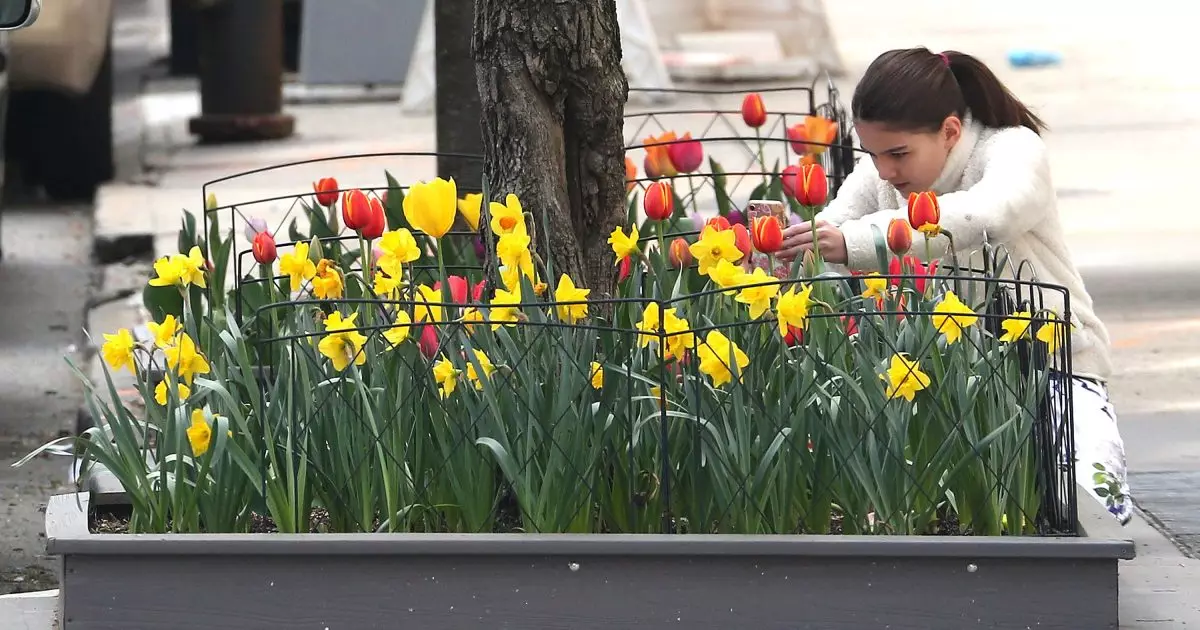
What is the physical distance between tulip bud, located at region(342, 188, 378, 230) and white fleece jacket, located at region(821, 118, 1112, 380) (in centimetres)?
95

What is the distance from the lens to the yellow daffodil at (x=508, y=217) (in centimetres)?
330

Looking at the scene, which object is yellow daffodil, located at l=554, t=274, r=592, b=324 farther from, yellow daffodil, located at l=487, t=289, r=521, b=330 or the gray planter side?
the gray planter side

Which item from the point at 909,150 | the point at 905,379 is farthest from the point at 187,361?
the point at 909,150

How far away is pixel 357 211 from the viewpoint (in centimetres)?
371

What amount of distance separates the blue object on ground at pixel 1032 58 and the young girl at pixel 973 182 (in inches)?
446

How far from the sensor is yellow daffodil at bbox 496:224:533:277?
3.24 metres

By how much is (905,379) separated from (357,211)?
47.4 inches

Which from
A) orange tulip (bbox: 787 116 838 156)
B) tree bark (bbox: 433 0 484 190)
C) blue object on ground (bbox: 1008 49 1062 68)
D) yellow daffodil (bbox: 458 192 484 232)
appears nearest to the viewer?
yellow daffodil (bbox: 458 192 484 232)

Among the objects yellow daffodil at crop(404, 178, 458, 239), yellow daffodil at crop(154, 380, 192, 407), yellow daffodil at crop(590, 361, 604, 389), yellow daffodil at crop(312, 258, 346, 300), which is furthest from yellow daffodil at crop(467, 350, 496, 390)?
yellow daffodil at crop(154, 380, 192, 407)

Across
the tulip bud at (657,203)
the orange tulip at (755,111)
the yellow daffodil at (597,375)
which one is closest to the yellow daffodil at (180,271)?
the yellow daffodil at (597,375)

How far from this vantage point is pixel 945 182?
4156 millimetres

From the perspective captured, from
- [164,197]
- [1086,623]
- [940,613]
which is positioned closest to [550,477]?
[940,613]

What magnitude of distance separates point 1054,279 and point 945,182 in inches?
12.2

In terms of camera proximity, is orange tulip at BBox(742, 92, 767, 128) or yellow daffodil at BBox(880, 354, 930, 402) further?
orange tulip at BBox(742, 92, 767, 128)
